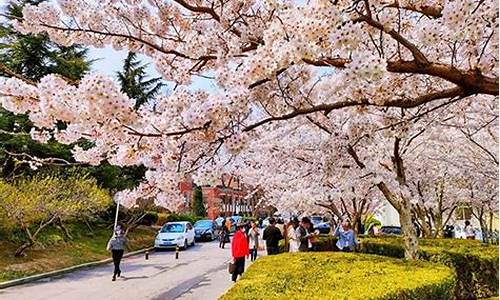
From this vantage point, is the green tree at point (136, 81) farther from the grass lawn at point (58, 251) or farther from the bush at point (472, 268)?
the bush at point (472, 268)

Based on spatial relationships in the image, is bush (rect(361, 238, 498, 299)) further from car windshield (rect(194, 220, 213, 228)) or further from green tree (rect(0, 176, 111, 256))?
car windshield (rect(194, 220, 213, 228))

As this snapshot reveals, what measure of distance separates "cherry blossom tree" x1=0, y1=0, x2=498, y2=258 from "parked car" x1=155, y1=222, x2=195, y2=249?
16.7 metres

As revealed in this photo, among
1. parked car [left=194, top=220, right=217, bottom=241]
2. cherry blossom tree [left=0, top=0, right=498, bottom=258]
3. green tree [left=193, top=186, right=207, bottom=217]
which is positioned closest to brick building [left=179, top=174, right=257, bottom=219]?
green tree [left=193, top=186, right=207, bottom=217]

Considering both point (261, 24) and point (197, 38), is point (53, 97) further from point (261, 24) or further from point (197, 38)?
point (261, 24)

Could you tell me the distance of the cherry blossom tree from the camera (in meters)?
3.57

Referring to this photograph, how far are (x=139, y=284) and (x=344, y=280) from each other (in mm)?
7363

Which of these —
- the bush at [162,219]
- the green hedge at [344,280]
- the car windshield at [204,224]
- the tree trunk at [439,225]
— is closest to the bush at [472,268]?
the green hedge at [344,280]

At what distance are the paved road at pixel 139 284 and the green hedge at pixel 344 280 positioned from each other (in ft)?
11.6

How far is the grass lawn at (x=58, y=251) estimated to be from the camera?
13.1 meters

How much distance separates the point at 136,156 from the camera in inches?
174

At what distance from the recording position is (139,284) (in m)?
11.5

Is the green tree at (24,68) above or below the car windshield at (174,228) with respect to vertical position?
above

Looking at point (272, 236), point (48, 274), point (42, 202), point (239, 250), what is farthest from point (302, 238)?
point (42, 202)

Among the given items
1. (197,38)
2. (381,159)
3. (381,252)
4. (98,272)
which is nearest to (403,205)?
(381,159)
